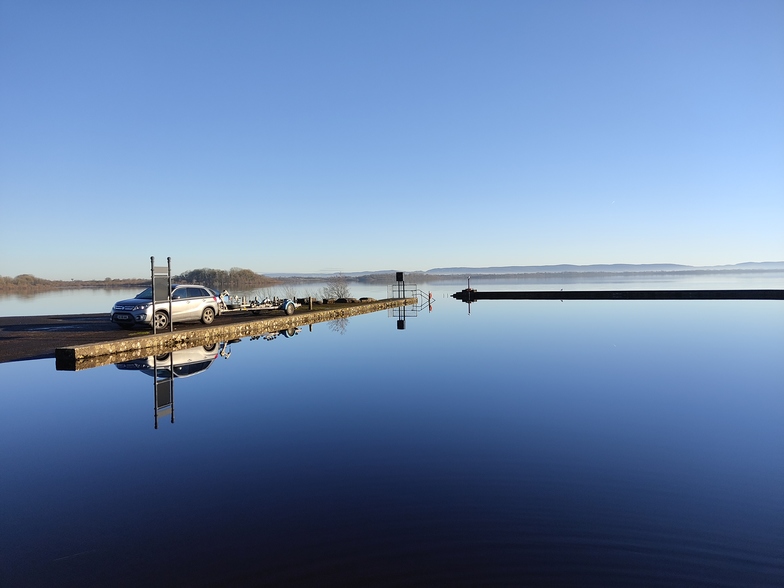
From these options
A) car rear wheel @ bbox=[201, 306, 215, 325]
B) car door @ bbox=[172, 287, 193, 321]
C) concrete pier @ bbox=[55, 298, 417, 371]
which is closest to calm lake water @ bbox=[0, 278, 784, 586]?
concrete pier @ bbox=[55, 298, 417, 371]

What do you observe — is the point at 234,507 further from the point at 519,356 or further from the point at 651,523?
the point at 519,356

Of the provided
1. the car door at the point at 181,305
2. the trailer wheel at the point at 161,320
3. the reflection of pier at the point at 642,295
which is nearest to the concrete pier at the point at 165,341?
the car door at the point at 181,305

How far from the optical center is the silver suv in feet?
62.6

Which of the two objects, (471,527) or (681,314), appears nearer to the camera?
(471,527)

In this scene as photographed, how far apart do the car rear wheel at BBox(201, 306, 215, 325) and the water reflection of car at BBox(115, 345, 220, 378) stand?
4.32 m

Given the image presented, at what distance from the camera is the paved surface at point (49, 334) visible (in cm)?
1569

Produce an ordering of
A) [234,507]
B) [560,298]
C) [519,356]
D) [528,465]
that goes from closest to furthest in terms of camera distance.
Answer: [234,507] → [528,465] → [519,356] → [560,298]

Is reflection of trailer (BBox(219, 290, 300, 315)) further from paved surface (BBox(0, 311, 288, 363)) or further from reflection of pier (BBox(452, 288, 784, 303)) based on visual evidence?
reflection of pier (BBox(452, 288, 784, 303))

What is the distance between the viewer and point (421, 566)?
434 cm

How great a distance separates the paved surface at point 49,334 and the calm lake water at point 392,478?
3104 millimetres

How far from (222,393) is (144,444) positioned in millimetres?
3665

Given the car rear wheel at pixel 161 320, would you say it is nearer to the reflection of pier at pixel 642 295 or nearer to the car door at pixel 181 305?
→ the car door at pixel 181 305

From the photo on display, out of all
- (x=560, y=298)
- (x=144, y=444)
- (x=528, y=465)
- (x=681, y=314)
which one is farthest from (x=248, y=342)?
(x=560, y=298)

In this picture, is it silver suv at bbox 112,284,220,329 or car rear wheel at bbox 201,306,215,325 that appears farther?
car rear wheel at bbox 201,306,215,325
